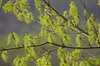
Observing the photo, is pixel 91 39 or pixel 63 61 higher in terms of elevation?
pixel 91 39

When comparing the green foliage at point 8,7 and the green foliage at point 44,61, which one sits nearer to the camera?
the green foliage at point 44,61

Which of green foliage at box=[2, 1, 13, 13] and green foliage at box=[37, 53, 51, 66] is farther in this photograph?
green foliage at box=[2, 1, 13, 13]

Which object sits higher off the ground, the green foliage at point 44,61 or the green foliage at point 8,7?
the green foliage at point 8,7

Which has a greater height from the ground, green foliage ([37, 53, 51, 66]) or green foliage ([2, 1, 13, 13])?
green foliage ([2, 1, 13, 13])

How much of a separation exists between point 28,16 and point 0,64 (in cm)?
1132

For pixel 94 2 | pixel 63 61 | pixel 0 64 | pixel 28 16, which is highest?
pixel 94 2

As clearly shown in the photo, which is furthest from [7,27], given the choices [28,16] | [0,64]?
[28,16]

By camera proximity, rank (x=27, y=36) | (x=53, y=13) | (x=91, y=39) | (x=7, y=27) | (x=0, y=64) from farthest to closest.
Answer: (x=7, y=27)
(x=0, y=64)
(x=53, y=13)
(x=27, y=36)
(x=91, y=39)

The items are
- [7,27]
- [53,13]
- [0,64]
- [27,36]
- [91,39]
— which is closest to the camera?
[91,39]

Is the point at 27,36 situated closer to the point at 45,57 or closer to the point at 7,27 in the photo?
the point at 45,57

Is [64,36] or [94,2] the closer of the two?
[64,36]

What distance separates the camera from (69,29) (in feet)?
5.98

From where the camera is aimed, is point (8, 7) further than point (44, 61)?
Yes

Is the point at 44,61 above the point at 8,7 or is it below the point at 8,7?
below
